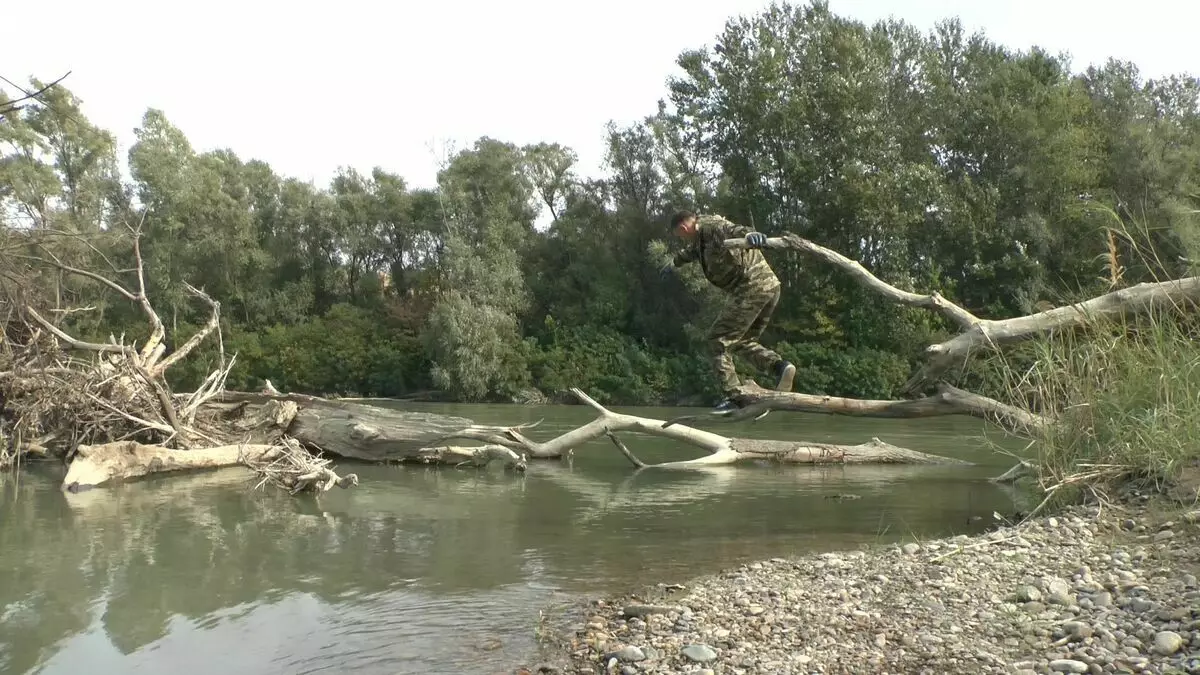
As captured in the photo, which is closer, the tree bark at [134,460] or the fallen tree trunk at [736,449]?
the tree bark at [134,460]

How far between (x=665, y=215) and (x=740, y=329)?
32011mm

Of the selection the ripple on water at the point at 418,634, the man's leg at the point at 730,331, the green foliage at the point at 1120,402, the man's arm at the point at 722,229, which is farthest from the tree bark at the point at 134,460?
the green foliage at the point at 1120,402

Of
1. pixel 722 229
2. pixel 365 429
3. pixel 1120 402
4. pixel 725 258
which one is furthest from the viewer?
pixel 365 429

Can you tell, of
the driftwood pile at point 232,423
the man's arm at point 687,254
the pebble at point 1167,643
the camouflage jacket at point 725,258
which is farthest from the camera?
the driftwood pile at point 232,423

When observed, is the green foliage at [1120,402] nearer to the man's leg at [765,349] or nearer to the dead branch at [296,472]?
the man's leg at [765,349]

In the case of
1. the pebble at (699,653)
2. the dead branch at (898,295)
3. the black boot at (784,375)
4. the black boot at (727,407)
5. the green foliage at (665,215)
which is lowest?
the pebble at (699,653)

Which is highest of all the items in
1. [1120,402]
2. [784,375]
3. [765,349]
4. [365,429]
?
[765,349]

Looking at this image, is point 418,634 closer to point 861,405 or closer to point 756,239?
point 756,239

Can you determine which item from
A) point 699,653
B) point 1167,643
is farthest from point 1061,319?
point 699,653

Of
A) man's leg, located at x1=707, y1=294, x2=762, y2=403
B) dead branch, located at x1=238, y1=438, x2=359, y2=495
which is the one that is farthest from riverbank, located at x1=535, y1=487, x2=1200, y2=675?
dead branch, located at x1=238, y1=438, x2=359, y2=495

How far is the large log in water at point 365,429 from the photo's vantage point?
13.1 metres

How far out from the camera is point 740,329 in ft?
27.6

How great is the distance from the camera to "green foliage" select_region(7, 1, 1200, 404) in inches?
1251

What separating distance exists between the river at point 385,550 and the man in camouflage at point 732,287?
1.58 m
